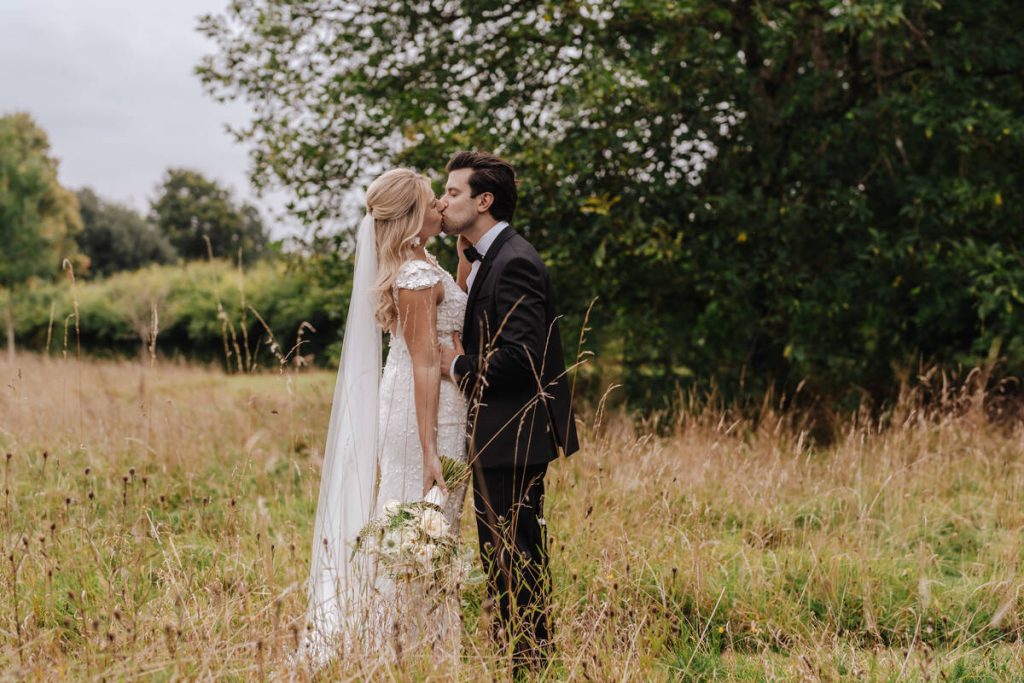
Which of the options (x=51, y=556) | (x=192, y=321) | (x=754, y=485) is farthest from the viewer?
(x=192, y=321)

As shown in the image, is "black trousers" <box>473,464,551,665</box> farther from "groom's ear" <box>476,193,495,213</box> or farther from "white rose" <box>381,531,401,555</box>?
"groom's ear" <box>476,193,495,213</box>

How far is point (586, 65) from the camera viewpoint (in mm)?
7906

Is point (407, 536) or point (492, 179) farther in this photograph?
point (492, 179)

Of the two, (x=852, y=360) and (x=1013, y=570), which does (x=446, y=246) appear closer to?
(x=852, y=360)

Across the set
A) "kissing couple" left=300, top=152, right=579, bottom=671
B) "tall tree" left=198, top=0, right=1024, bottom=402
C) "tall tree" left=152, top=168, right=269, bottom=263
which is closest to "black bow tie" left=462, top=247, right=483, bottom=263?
"kissing couple" left=300, top=152, right=579, bottom=671

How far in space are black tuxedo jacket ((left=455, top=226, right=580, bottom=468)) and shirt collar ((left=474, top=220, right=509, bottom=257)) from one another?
3 cm

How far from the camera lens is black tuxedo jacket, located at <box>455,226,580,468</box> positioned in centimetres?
338

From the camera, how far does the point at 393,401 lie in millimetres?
3785

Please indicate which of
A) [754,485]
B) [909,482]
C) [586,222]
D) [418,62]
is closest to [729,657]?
[754,485]

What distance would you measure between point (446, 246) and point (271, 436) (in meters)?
2.54

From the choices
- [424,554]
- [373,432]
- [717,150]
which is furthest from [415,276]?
[717,150]

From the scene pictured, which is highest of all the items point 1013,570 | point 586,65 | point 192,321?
point 586,65

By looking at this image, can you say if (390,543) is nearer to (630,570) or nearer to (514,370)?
(514,370)

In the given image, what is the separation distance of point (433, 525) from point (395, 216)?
1.34m
